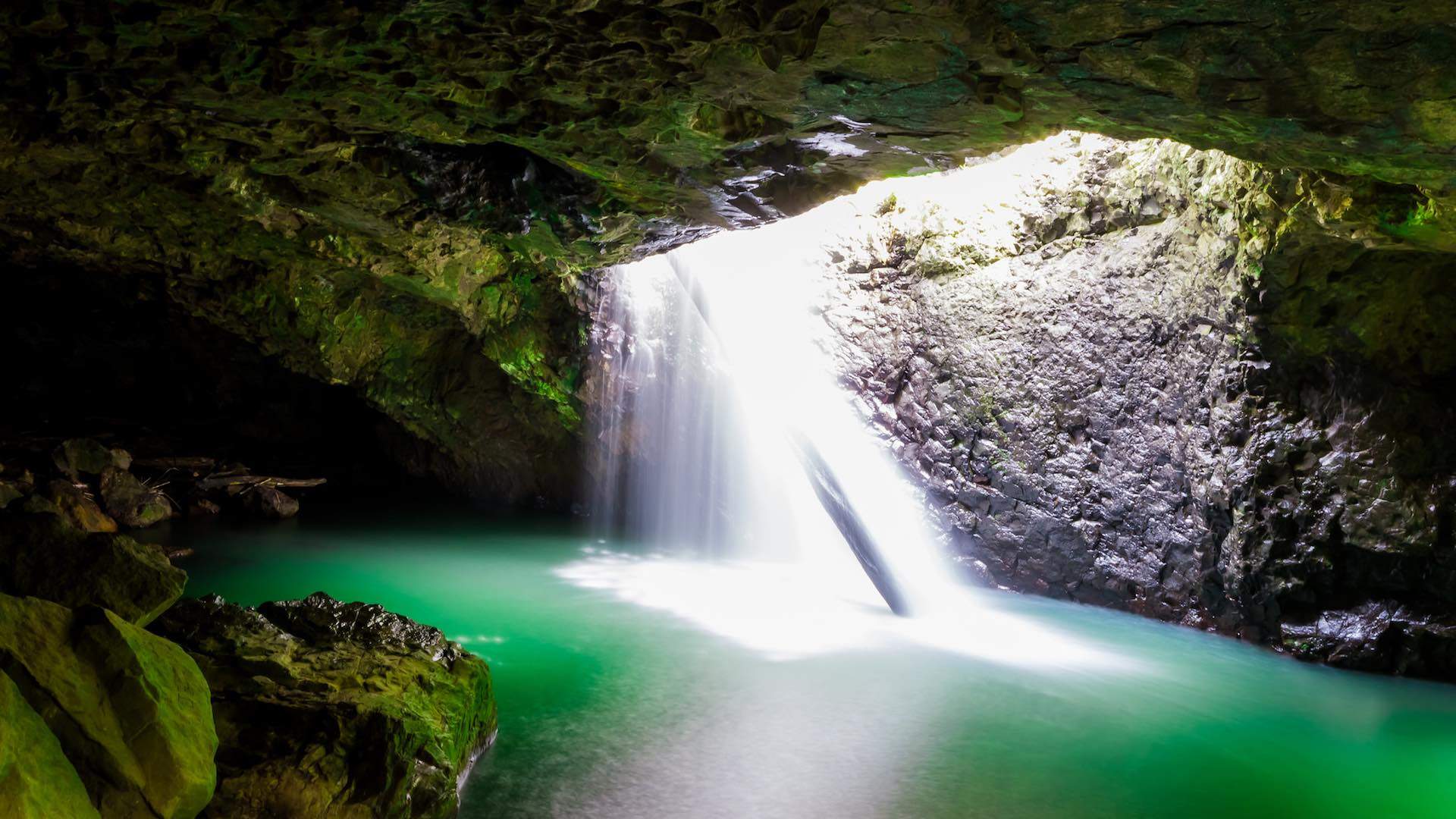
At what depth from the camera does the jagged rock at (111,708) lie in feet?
9.66

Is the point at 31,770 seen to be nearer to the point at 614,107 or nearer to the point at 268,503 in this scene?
the point at 614,107

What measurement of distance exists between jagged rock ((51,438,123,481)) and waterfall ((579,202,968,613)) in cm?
595

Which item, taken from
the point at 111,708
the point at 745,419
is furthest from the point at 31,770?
the point at 745,419

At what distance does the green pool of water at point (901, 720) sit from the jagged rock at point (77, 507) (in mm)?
1242

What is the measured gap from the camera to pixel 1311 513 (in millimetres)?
7113

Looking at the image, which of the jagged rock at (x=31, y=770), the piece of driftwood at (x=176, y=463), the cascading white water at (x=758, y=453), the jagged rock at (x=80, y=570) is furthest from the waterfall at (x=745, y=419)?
the jagged rock at (x=31, y=770)

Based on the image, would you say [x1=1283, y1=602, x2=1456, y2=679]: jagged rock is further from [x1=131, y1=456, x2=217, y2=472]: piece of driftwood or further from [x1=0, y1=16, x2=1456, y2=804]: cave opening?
[x1=131, y1=456, x2=217, y2=472]: piece of driftwood

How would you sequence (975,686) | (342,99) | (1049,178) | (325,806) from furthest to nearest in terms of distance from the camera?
(1049,178)
(975,686)
(342,99)
(325,806)

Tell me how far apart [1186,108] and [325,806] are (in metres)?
4.74

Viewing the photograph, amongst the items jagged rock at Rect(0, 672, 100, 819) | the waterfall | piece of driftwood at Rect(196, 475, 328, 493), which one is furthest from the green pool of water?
piece of driftwood at Rect(196, 475, 328, 493)

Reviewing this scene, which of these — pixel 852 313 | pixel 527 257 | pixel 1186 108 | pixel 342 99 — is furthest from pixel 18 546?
pixel 852 313

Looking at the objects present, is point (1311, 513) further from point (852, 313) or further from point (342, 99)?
point (342, 99)

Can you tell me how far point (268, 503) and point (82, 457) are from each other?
2.27 m

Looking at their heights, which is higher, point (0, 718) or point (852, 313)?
point (852, 313)
